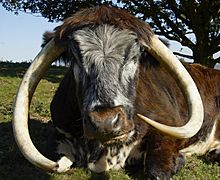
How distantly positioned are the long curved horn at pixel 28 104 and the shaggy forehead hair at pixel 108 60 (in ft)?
1.69

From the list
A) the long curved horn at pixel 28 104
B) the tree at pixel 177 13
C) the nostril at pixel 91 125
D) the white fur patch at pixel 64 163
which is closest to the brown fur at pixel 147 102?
the long curved horn at pixel 28 104

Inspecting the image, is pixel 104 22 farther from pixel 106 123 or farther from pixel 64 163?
pixel 64 163

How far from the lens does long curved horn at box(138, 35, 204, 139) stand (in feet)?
15.7

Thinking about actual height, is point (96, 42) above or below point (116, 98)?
above

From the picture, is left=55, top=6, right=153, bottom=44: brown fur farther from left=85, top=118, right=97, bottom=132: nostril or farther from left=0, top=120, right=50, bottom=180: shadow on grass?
left=0, top=120, right=50, bottom=180: shadow on grass

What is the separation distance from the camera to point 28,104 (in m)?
5.32

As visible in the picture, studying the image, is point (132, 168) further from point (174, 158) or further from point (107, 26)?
point (107, 26)

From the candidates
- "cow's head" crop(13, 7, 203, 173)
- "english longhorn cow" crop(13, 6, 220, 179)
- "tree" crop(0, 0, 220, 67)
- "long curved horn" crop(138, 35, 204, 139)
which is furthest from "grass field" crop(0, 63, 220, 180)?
"tree" crop(0, 0, 220, 67)

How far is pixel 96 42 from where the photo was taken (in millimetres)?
5168

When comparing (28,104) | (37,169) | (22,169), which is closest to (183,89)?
(28,104)

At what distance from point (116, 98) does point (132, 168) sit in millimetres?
1813

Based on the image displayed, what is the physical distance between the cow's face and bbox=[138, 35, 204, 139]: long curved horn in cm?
31

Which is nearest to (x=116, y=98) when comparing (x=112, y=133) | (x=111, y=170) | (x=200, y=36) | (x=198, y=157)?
(x=112, y=133)

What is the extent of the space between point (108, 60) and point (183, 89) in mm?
930
